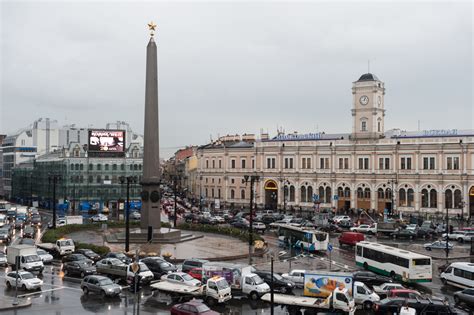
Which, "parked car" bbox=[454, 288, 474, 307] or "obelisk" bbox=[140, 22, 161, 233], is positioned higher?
"obelisk" bbox=[140, 22, 161, 233]

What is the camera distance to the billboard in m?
79.2

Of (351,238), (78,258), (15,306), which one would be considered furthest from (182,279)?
(351,238)

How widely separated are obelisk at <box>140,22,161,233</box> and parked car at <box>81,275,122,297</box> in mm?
16273

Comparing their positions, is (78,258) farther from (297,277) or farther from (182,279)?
(297,277)

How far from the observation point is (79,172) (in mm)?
78875

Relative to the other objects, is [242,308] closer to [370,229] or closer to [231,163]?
[370,229]

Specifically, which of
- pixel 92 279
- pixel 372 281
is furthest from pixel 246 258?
pixel 92 279

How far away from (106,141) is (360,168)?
39.2 meters

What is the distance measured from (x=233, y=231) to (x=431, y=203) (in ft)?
107

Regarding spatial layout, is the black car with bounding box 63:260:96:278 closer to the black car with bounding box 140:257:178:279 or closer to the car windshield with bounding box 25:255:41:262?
the car windshield with bounding box 25:255:41:262

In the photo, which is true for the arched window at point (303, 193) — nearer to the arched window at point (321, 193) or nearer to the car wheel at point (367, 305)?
the arched window at point (321, 193)

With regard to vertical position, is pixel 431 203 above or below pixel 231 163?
below

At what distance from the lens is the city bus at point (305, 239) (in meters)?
40.3

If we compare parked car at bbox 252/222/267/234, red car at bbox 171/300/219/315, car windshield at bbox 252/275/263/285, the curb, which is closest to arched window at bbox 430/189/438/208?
parked car at bbox 252/222/267/234
